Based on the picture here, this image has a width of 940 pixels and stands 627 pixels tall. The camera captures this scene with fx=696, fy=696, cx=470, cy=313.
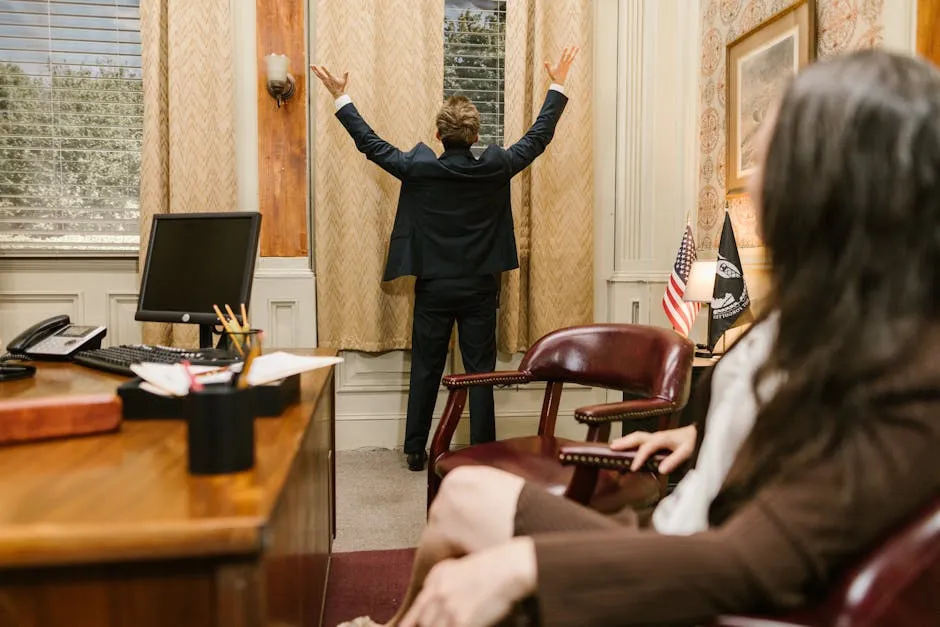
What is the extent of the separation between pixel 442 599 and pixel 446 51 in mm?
3556

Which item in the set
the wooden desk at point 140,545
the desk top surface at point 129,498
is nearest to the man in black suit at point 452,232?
the desk top surface at point 129,498

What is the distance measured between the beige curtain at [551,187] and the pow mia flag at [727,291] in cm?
99

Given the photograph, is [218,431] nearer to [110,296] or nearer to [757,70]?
[757,70]

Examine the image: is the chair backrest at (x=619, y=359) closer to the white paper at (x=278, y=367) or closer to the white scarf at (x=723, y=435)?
the white scarf at (x=723, y=435)

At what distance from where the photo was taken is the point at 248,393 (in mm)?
896

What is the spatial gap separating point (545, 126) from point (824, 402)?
2.84 meters

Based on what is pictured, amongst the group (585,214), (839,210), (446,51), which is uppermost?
(446,51)

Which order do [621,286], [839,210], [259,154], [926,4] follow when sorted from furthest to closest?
1. [621,286]
2. [259,154]
3. [926,4]
4. [839,210]

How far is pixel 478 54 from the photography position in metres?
3.90

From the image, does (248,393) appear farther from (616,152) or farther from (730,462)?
(616,152)

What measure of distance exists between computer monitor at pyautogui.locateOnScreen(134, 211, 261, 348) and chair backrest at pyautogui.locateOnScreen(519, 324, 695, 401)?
92 cm

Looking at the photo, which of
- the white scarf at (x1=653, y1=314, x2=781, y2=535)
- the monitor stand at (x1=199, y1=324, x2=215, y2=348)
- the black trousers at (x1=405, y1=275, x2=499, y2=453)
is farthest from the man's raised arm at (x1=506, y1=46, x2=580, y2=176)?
the white scarf at (x1=653, y1=314, x2=781, y2=535)

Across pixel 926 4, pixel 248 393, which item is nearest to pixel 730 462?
pixel 248 393

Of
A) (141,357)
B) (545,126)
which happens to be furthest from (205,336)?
(545,126)
